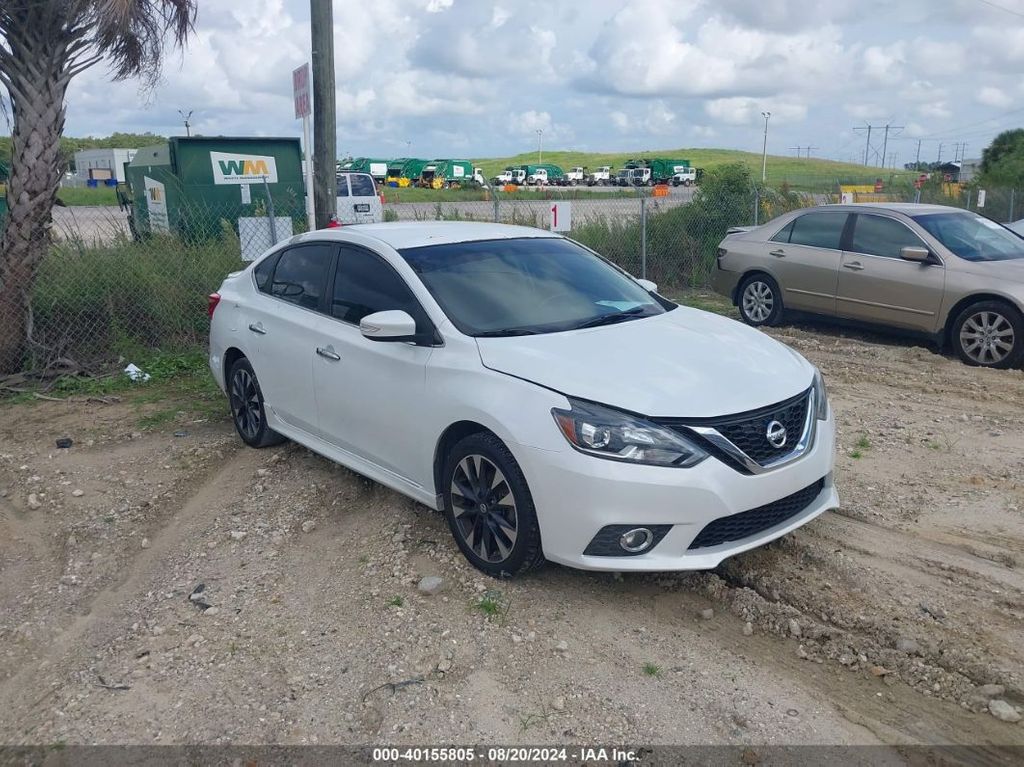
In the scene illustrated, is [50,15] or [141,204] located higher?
[50,15]

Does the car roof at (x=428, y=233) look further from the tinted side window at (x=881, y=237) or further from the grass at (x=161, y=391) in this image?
the tinted side window at (x=881, y=237)

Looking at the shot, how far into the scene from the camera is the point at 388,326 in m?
4.44

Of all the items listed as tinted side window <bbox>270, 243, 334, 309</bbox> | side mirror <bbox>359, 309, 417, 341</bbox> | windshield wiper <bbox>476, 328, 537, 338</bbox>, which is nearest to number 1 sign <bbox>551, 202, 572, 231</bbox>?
tinted side window <bbox>270, 243, 334, 309</bbox>

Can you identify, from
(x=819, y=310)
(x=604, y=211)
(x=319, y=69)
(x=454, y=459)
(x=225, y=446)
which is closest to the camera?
(x=454, y=459)

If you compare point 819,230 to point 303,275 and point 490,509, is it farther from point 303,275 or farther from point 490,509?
point 490,509

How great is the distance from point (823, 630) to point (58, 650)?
3.38 meters

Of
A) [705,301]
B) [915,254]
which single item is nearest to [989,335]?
[915,254]

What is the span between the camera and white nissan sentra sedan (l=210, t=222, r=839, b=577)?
3787 mm

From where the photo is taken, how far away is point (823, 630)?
12.5 ft

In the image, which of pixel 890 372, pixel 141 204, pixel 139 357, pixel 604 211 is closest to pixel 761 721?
pixel 890 372

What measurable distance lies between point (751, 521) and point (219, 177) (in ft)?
42.9

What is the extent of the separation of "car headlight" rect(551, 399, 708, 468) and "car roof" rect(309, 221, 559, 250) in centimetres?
181

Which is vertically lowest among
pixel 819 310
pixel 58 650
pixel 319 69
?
pixel 58 650

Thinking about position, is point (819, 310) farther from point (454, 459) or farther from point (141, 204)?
point (141, 204)
